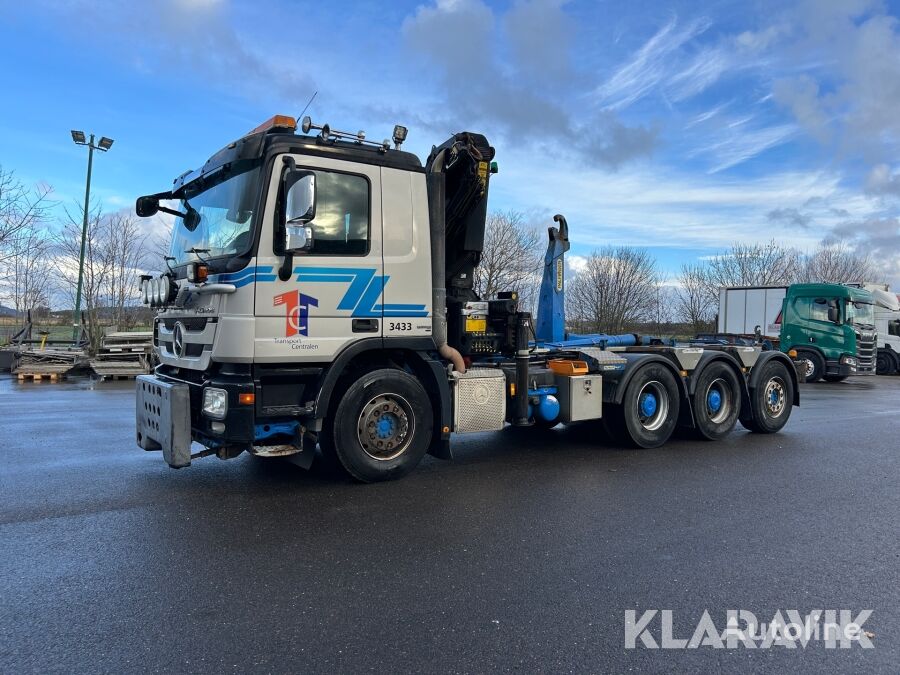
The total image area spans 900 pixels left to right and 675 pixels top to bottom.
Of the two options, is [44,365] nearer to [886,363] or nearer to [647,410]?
[647,410]

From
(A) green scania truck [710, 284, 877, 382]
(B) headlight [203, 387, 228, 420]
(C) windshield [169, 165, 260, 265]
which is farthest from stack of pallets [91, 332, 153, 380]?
(A) green scania truck [710, 284, 877, 382]

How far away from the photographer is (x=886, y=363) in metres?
25.8

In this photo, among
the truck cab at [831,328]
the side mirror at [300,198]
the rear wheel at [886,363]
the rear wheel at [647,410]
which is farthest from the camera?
the rear wheel at [886,363]

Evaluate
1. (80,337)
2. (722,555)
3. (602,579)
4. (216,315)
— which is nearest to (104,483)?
(216,315)

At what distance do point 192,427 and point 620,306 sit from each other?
24.6 meters

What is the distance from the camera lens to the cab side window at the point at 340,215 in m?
5.75

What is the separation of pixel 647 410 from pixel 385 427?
3.88 metres

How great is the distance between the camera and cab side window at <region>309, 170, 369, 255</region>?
575 cm

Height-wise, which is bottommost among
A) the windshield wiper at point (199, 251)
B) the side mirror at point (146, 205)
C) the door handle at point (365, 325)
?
the door handle at point (365, 325)

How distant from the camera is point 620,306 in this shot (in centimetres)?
2834

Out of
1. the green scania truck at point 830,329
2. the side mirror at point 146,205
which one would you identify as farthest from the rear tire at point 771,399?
the green scania truck at point 830,329

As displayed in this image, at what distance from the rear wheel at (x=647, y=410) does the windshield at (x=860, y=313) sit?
14.9m

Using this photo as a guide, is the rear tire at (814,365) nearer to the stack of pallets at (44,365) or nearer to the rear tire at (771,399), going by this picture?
the rear tire at (771,399)

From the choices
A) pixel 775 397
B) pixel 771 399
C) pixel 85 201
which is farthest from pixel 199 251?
pixel 85 201
